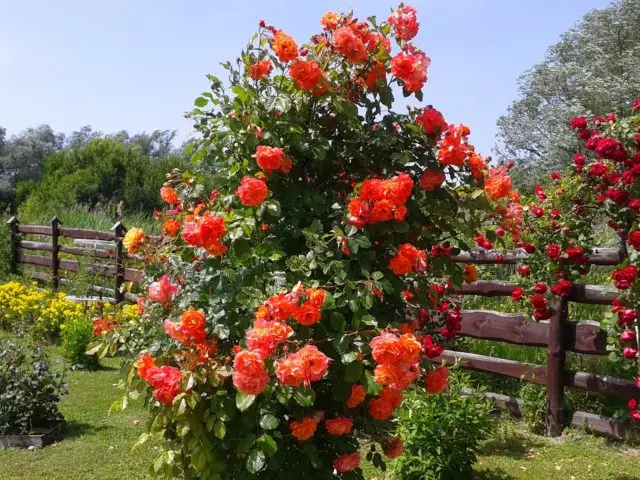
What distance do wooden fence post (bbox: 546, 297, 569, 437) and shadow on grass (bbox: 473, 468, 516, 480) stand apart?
110 centimetres

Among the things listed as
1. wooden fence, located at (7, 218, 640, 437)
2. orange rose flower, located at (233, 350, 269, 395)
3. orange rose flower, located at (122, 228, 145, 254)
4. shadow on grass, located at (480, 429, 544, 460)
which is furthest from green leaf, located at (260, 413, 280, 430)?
shadow on grass, located at (480, 429, 544, 460)

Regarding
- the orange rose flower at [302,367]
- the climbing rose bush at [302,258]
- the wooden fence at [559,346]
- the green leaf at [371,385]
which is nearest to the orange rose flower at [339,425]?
the climbing rose bush at [302,258]

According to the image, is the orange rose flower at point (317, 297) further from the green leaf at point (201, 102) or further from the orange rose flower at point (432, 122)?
the green leaf at point (201, 102)

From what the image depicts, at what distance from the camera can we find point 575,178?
15.2 ft

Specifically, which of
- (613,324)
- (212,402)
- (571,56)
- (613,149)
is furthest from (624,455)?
(571,56)

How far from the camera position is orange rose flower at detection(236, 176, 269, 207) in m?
2.29

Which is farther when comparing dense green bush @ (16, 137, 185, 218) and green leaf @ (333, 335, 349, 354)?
dense green bush @ (16, 137, 185, 218)

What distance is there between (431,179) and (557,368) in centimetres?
328

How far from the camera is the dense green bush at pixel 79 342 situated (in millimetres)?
7191

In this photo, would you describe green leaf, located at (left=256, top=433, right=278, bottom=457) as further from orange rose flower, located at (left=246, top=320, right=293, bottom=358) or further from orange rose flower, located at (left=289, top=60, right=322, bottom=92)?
orange rose flower, located at (left=289, top=60, right=322, bottom=92)

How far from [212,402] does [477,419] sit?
6.76 feet

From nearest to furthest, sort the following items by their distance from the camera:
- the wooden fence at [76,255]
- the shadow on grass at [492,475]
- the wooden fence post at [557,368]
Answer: the shadow on grass at [492,475]
the wooden fence post at [557,368]
the wooden fence at [76,255]

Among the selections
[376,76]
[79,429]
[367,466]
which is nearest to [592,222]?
[367,466]

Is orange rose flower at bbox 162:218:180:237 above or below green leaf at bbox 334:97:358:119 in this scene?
below
